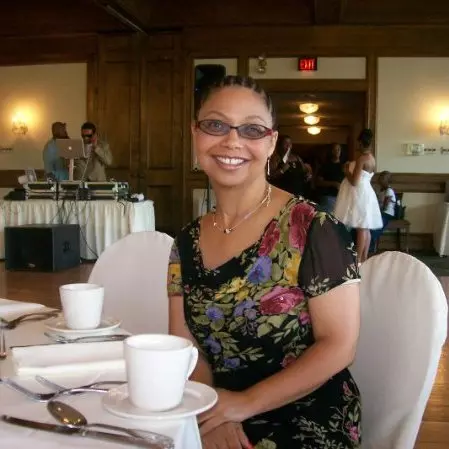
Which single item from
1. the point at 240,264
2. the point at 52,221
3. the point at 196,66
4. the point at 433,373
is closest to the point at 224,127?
the point at 240,264

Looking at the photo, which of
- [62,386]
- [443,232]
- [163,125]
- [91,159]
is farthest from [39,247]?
[62,386]

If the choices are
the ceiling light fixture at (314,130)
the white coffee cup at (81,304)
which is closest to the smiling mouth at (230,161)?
the white coffee cup at (81,304)

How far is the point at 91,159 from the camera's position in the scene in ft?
26.9

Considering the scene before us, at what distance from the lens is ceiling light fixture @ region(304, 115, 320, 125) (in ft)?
46.0

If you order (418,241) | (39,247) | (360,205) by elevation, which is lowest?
(418,241)

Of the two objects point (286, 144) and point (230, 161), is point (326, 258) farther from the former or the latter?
point (286, 144)

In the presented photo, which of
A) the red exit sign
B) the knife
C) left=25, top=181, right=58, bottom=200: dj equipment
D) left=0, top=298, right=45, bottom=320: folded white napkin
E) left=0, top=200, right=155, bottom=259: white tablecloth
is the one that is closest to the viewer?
the knife

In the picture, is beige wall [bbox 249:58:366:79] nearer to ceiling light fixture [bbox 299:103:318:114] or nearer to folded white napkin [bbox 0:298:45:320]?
ceiling light fixture [bbox 299:103:318:114]

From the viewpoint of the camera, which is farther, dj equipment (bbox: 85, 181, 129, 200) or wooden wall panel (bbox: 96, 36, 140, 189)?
wooden wall panel (bbox: 96, 36, 140, 189)

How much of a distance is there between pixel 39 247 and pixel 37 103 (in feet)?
14.1

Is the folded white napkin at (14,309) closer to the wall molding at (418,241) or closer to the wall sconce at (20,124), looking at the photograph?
the wall molding at (418,241)

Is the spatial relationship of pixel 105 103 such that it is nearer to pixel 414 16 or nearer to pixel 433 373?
pixel 414 16

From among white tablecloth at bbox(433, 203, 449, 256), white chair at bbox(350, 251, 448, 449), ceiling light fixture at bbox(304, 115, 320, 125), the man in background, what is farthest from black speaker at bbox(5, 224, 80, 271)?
ceiling light fixture at bbox(304, 115, 320, 125)

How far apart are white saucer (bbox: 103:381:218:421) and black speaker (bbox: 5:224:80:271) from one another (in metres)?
5.97
